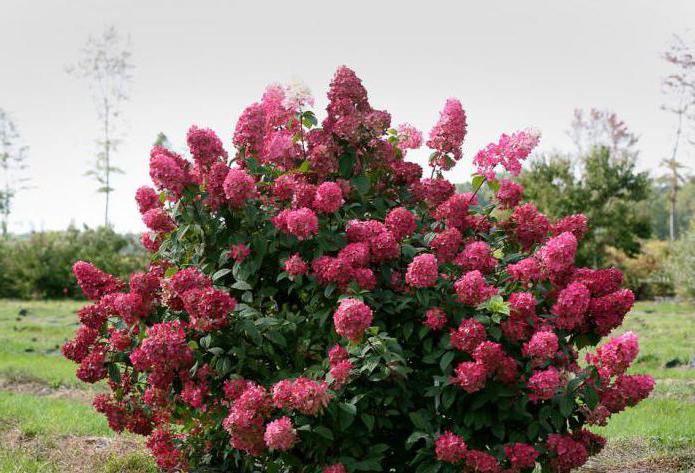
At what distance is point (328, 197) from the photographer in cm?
376

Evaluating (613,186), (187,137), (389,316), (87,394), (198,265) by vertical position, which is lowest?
(87,394)

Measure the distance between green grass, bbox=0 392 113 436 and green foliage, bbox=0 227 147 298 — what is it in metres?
17.2

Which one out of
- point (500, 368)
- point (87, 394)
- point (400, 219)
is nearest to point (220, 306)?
point (400, 219)

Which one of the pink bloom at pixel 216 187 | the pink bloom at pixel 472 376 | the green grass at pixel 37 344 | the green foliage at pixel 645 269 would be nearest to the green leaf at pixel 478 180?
the pink bloom at pixel 472 376

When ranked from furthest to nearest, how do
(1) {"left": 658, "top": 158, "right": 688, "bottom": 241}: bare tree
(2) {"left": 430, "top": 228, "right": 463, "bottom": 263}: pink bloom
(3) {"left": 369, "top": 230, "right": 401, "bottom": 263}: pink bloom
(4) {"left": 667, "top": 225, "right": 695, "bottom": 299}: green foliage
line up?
(1) {"left": 658, "top": 158, "right": 688, "bottom": 241}: bare tree
(4) {"left": 667, "top": 225, "right": 695, "bottom": 299}: green foliage
(2) {"left": 430, "top": 228, "right": 463, "bottom": 263}: pink bloom
(3) {"left": 369, "top": 230, "right": 401, "bottom": 263}: pink bloom

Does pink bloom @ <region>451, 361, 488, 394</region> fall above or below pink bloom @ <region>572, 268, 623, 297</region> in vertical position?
below

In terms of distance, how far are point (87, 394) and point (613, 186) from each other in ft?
78.7

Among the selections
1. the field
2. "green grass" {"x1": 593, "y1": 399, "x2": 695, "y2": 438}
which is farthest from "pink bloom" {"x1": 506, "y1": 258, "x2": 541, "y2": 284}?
"green grass" {"x1": 593, "y1": 399, "x2": 695, "y2": 438}

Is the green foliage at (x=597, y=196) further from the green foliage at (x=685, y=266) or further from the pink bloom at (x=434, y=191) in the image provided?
the pink bloom at (x=434, y=191)

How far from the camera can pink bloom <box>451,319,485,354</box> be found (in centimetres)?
352

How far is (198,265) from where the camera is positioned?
409 centimetres

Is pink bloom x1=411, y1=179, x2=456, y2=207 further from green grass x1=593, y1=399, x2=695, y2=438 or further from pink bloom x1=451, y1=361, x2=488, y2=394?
green grass x1=593, y1=399, x2=695, y2=438

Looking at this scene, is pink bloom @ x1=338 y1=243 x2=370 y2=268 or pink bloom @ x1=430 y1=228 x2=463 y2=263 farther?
pink bloom @ x1=430 y1=228 x2=463 y2=263

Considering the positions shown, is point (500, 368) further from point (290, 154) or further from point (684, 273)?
point (684, 273)
